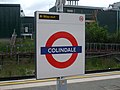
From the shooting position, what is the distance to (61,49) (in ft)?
10.1

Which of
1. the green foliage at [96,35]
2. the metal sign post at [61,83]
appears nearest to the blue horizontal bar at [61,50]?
the metal sign post at [61,83]

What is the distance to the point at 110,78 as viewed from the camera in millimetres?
11867

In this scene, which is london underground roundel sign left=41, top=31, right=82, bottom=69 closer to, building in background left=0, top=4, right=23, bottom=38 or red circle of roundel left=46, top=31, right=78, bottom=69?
red circle of roundel left=46, top=31, right=78, bottom=69

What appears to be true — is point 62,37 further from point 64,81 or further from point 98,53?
point 98,53

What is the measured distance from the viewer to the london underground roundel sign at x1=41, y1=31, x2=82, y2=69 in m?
3.01

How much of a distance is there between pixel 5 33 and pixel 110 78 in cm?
3948

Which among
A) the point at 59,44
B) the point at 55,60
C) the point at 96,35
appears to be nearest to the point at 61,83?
the point at 55,60

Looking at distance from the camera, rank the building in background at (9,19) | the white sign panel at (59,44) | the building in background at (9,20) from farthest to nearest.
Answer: the building in background at (9,19) < the building in background at (9,20) < the white sign panel at (59,44)

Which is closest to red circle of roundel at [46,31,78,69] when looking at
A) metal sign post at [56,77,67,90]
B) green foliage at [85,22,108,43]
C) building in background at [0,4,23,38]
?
metal sign post at [56,77,67,90]

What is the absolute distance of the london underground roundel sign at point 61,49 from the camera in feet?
9.88

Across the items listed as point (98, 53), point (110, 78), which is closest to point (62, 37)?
point (110, 78)

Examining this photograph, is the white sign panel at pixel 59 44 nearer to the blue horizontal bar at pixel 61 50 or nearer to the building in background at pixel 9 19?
the blue horizontal bar at pixel 61 50

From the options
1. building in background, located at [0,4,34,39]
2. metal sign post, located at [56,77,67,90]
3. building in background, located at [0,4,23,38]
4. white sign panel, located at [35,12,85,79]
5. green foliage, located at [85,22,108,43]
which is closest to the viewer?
white sign panel, located at [35,12,85,79]

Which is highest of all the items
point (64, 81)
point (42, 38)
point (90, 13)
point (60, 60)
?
point (90, 13)
